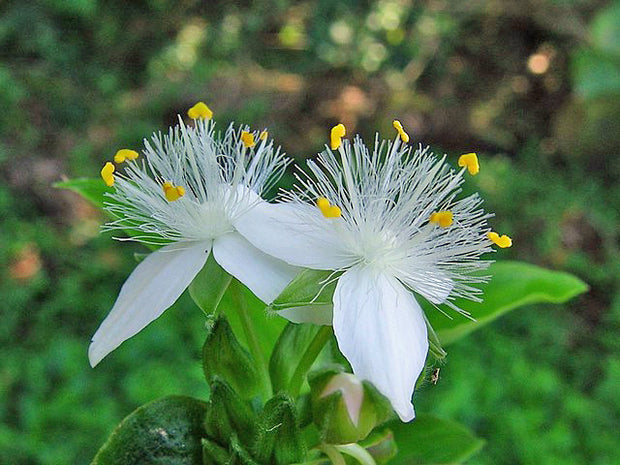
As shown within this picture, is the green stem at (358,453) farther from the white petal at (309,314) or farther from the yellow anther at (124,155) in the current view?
the yellow anther at (124,155)

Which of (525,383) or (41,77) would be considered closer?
(525,383)

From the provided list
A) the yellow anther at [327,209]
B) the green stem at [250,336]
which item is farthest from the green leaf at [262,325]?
the yellow anther at [327,209]

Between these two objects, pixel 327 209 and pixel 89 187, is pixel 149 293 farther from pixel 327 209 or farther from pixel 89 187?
pixel 89 187

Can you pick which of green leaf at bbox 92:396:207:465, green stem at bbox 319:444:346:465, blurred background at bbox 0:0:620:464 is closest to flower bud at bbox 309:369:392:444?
green stem at bbox 319:444:346:465

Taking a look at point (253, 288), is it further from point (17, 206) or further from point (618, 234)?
point (618, 234)

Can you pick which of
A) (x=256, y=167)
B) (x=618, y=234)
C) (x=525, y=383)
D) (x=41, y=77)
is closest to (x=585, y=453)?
(x=525, y=383)

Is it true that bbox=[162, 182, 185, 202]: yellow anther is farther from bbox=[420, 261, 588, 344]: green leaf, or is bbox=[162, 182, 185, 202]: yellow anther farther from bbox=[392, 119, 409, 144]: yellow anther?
bbox=[420, 261, 588, 344]: green leaf

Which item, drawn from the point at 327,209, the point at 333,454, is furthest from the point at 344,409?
the point at 327,209
